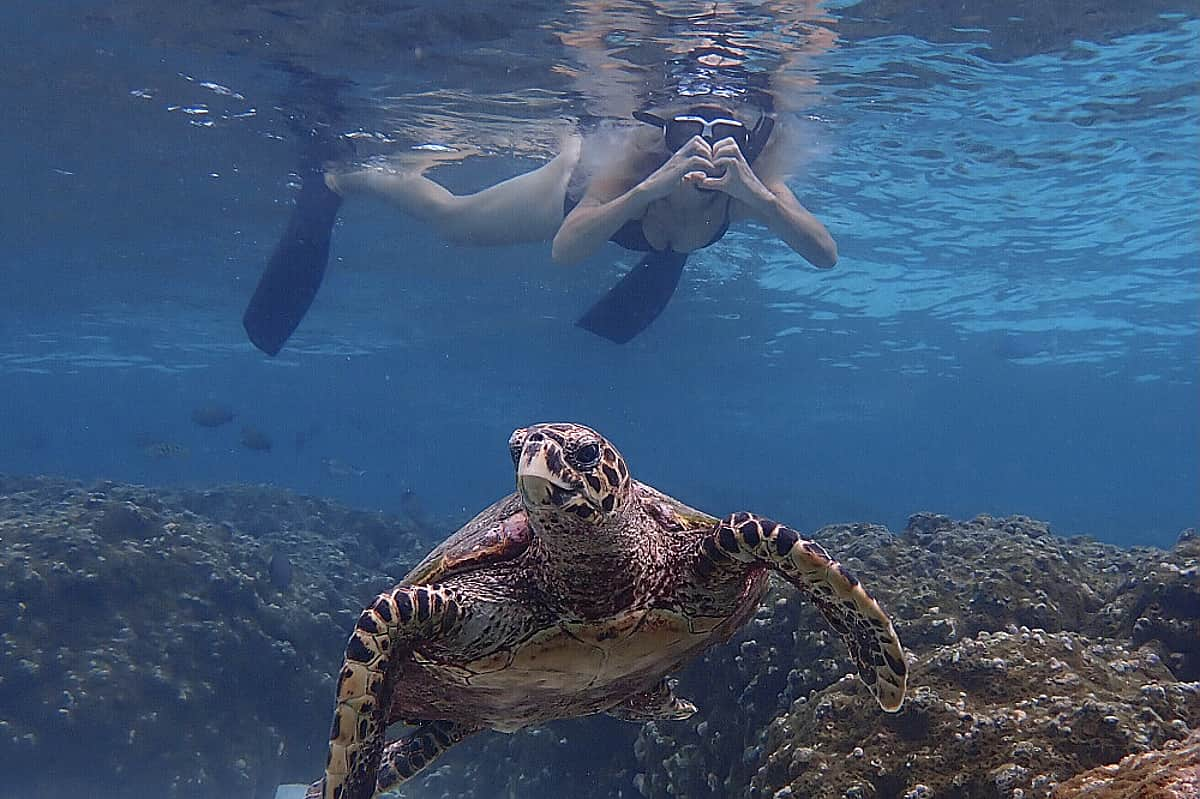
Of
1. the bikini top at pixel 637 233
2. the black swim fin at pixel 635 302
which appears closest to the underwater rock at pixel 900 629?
the bikini top at pixel 637 233

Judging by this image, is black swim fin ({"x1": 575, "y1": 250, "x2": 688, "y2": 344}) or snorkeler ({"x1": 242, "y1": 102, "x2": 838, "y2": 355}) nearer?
snorkeler ({"x1": 242, "y1": 102, "x2": 838, "y2": 355})

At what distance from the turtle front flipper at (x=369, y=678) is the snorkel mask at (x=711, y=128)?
745cm

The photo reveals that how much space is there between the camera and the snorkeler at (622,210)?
23.9ft

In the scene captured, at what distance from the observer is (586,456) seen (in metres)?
2.69

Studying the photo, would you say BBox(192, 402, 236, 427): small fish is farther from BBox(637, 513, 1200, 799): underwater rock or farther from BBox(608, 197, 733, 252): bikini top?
BBox(637, 513, 1200, 799): underwater rock

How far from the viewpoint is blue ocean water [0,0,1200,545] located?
10219 mm

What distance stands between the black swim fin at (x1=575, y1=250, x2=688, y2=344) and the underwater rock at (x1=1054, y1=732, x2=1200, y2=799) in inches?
284

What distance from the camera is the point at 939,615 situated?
4.70 m

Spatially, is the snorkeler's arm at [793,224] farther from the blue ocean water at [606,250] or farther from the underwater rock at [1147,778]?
the underwater rock at [1147,778]

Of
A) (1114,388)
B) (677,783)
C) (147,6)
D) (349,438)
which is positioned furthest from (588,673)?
(349,438)

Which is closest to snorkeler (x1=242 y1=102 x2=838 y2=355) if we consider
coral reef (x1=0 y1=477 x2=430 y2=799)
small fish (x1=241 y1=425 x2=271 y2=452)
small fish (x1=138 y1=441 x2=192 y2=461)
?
coral reef (x1=0 y1=477 x2=430 y2=799)

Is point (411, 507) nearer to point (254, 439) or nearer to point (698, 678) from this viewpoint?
point (254, 439)

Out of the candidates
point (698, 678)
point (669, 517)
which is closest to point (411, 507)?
point (698, 678)

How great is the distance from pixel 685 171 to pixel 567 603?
5.03 meters
